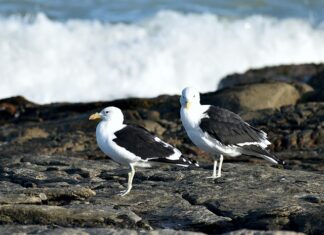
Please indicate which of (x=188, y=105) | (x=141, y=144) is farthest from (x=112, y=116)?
(x=188, y=105)

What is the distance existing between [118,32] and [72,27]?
1399mm

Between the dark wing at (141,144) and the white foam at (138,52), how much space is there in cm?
1334

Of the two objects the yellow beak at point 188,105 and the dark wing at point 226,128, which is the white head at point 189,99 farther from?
the dark wing at point 226,128

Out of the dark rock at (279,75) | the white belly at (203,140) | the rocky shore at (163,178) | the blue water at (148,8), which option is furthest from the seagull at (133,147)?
the blue water at (148,8)

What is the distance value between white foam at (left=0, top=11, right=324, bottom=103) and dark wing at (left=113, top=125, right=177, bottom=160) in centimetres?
1334

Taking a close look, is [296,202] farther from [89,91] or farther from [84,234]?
[89,91]

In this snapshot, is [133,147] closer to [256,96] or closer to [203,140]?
[203,140]

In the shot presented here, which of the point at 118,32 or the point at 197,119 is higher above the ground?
the point at 118,32

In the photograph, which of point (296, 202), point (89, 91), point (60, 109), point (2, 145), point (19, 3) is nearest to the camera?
point (296, 202)

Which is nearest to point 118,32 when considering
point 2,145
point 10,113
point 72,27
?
point 72,27

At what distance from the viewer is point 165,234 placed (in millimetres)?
6551

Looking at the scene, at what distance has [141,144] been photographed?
29.4 feet

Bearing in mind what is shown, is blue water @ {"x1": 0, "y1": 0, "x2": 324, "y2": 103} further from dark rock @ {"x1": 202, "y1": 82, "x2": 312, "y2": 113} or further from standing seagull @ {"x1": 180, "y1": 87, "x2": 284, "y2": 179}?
Answer: standing seagull @ {"x1": 180, "y1": 87, "x2": 284, "y2": 179}

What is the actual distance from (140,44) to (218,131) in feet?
A: 52.5
